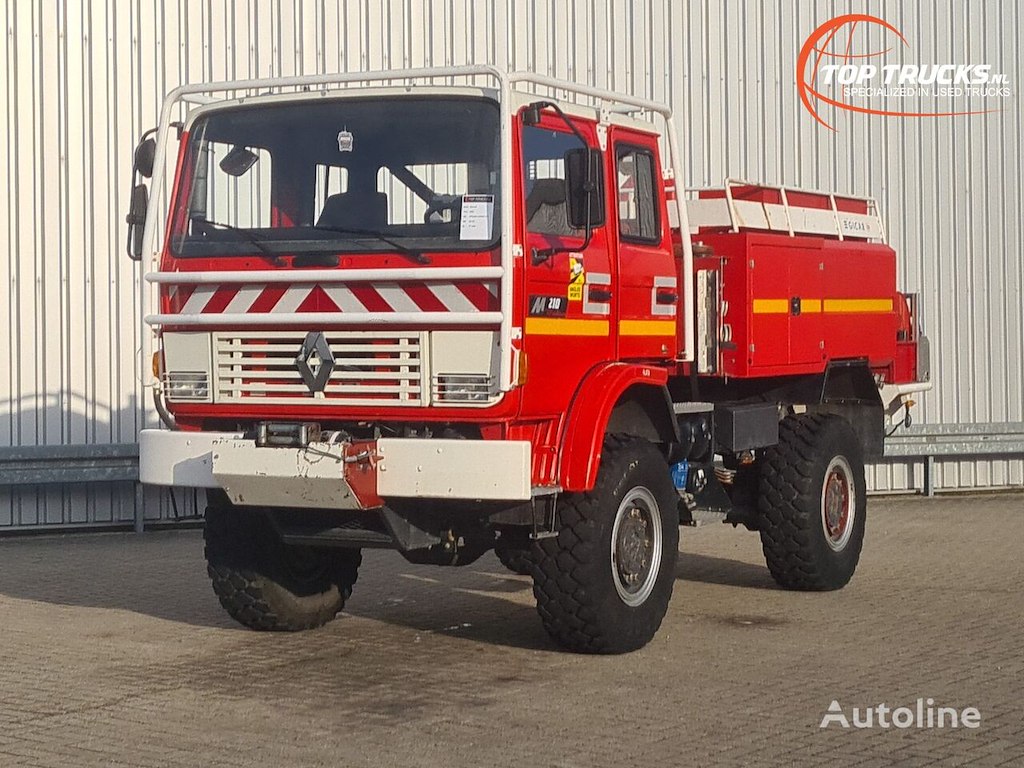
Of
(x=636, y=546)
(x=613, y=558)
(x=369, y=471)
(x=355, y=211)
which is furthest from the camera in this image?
(x=636, y=546)

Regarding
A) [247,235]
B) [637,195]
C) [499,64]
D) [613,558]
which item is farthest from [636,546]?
[499,64]

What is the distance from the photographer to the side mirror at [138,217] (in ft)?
28.1

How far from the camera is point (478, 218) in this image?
7758 millimetres

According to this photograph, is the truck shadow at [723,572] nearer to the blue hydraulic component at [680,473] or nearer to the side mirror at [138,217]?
the blue hydraulic component at [680,473]

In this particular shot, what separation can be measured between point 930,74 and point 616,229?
32.8ft

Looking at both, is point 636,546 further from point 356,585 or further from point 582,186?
point 356,585

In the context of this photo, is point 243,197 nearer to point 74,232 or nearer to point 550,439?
point 550,439

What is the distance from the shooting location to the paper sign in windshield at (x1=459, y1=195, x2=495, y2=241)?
774 cm

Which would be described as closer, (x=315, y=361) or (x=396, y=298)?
(x=396, y=298)

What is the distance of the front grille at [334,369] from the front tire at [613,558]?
108 cm

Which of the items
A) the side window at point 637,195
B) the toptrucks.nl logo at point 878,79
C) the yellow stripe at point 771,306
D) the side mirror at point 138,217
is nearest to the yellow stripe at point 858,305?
the yellow stripe at point 771,306

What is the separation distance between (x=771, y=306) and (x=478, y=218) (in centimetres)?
271

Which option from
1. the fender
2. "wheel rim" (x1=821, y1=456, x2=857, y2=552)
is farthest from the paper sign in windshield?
"wheel rim" (x1=821, y1=456, x2=857, y2=552)

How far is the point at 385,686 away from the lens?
7605mm
